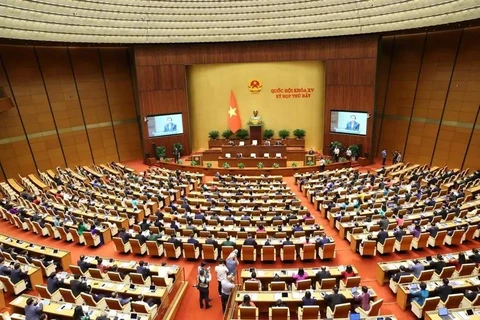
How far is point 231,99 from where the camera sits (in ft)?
85.7

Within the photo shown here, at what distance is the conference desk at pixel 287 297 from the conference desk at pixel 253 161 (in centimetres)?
1403

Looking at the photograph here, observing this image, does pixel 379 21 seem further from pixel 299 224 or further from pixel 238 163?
pixel 299 224

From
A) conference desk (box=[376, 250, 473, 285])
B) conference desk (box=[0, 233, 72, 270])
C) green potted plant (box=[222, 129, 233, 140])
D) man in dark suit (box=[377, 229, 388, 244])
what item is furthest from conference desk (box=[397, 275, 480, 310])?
green potted plant (box=[222, 129, 233, 140])

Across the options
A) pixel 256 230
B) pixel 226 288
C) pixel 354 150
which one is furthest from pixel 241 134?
pixel 226 288

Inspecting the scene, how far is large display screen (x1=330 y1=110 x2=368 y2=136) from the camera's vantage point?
905 inches

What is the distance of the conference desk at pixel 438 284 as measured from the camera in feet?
27.4

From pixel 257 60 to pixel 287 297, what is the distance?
766 inches

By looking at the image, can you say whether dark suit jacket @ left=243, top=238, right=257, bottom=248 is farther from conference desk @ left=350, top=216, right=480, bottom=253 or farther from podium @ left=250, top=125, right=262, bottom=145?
podium @ left=250, top=125, right=262, bottom=145

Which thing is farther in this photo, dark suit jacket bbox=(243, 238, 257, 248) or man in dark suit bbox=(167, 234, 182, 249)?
man in dark suit bbox=(167, 234, 182, 249)

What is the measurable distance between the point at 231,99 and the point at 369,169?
10.8 metres

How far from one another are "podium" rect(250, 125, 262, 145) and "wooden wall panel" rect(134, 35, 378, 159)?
4.60 meters

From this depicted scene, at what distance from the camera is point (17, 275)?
31.4 ft

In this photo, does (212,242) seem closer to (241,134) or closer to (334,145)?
(334,145)

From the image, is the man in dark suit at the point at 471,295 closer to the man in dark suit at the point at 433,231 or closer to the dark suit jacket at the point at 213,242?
the man in dark suit at the point at 433,231
